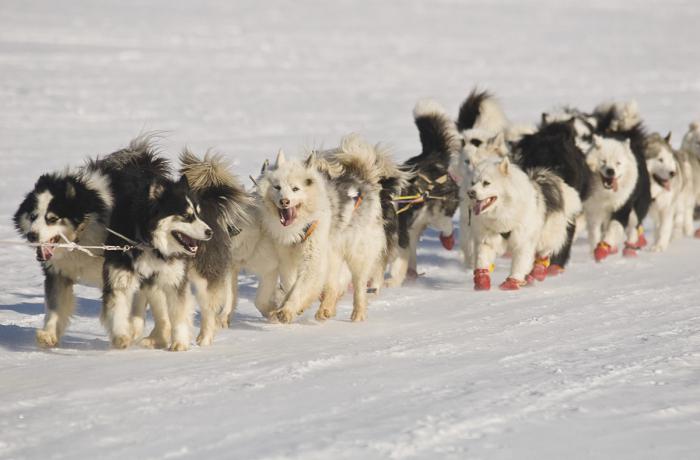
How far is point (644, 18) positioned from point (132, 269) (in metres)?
34.0

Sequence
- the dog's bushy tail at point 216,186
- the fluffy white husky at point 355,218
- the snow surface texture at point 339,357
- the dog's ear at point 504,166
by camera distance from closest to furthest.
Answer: the snow surface texture at point 339,357 < the dog's bushy tail at point 216,186 < the fluffy white husky at point 355,218 < the dog's ear at point 504,166

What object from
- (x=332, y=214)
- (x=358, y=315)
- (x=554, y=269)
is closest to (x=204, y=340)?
(x=358, y=315)

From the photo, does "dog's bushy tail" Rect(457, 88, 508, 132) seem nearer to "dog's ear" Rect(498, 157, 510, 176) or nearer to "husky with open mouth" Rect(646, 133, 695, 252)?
"husky with open mouth" Rect(646, 133, 695, 252)

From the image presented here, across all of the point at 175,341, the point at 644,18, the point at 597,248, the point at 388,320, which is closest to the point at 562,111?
the point at 597,248

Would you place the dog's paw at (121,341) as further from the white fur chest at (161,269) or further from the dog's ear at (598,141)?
the dog's ear at (598,141)

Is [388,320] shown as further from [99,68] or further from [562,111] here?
[99,68]

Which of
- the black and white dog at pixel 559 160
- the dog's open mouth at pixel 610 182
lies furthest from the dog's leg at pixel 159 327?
the dog's open mouth at pixel 610 182

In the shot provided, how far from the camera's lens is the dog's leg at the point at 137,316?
21.1 ft

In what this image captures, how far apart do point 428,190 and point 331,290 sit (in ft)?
7.03

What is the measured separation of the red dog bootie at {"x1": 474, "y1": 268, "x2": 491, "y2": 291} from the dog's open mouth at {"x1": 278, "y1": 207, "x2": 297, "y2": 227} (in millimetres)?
2097

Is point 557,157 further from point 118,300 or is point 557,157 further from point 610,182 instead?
point 118,300

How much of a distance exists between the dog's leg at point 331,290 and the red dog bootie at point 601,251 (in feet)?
11.0

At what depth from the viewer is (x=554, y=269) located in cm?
920

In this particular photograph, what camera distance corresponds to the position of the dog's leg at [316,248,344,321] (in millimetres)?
7320
